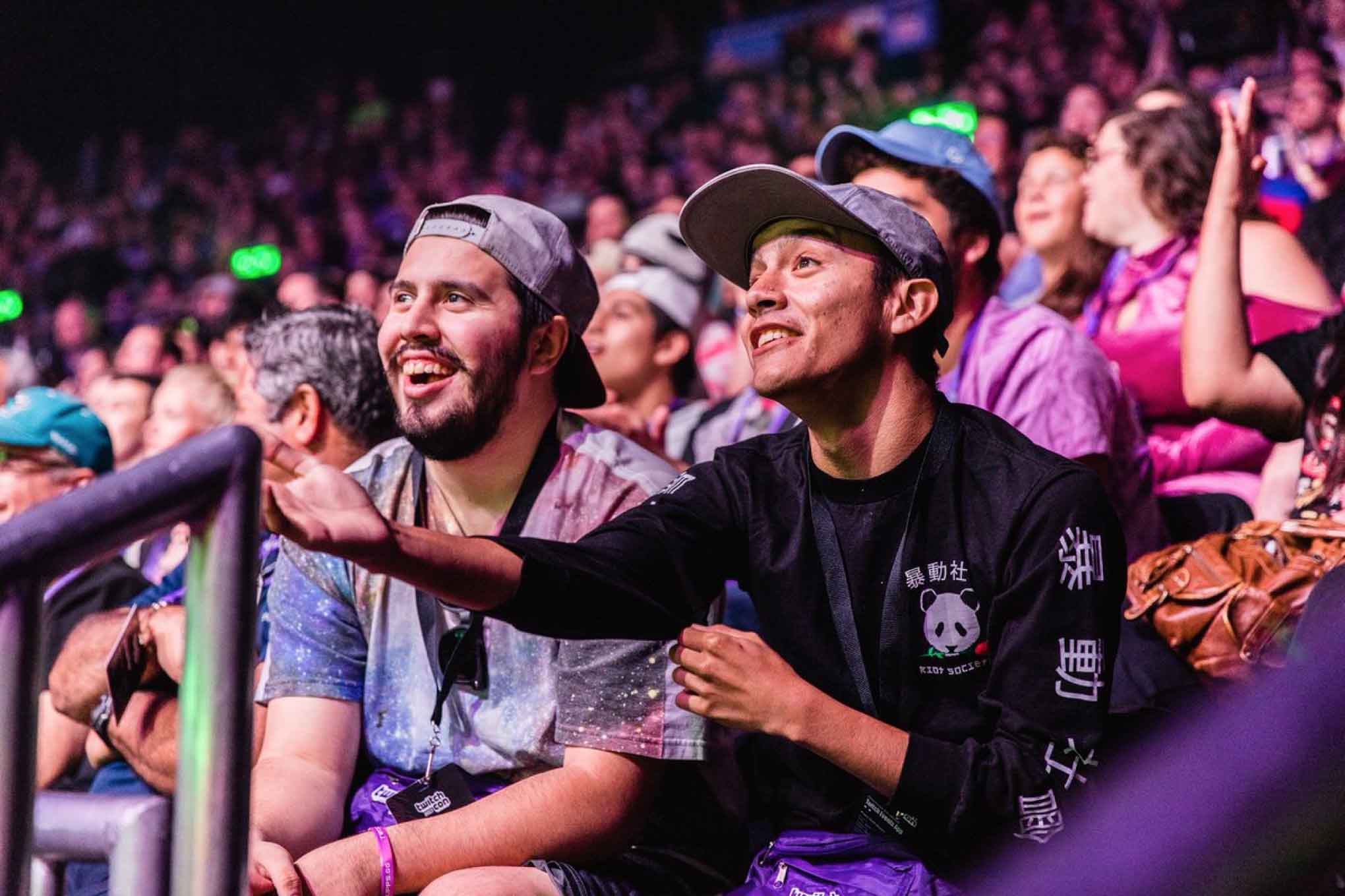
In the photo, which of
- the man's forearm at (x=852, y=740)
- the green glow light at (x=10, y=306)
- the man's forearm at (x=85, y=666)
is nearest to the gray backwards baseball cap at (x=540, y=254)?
the man's forearm at (x=85, y=666)

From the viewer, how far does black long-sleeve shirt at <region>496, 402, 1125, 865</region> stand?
6.44 feet

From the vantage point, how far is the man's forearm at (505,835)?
7.48 feet

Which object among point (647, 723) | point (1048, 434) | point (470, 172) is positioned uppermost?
point (470, 172)

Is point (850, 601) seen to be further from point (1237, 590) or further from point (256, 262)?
point (256, 262)

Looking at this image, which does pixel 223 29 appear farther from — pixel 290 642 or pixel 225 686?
pixel 225 686

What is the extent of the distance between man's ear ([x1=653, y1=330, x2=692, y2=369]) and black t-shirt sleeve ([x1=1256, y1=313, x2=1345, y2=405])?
220 centimetres

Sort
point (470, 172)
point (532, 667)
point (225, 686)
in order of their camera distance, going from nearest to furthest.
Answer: point (225, 686)
point (532, 667)
point (470, 172)

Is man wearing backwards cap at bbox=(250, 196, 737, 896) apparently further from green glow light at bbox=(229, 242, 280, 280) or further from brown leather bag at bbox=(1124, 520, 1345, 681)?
green glow light at bbox=(229, 242, 280, 280)

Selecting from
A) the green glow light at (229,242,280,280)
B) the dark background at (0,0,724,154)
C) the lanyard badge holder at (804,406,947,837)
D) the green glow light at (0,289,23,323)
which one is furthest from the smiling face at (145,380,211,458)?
the dark background at (0,0,724,154)

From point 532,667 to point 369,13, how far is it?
1481cm

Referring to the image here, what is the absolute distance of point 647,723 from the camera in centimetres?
242

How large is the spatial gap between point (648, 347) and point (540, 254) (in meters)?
2.14

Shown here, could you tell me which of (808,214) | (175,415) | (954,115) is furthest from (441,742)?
(954,115)

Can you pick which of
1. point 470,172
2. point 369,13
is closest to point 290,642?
point 470,172
